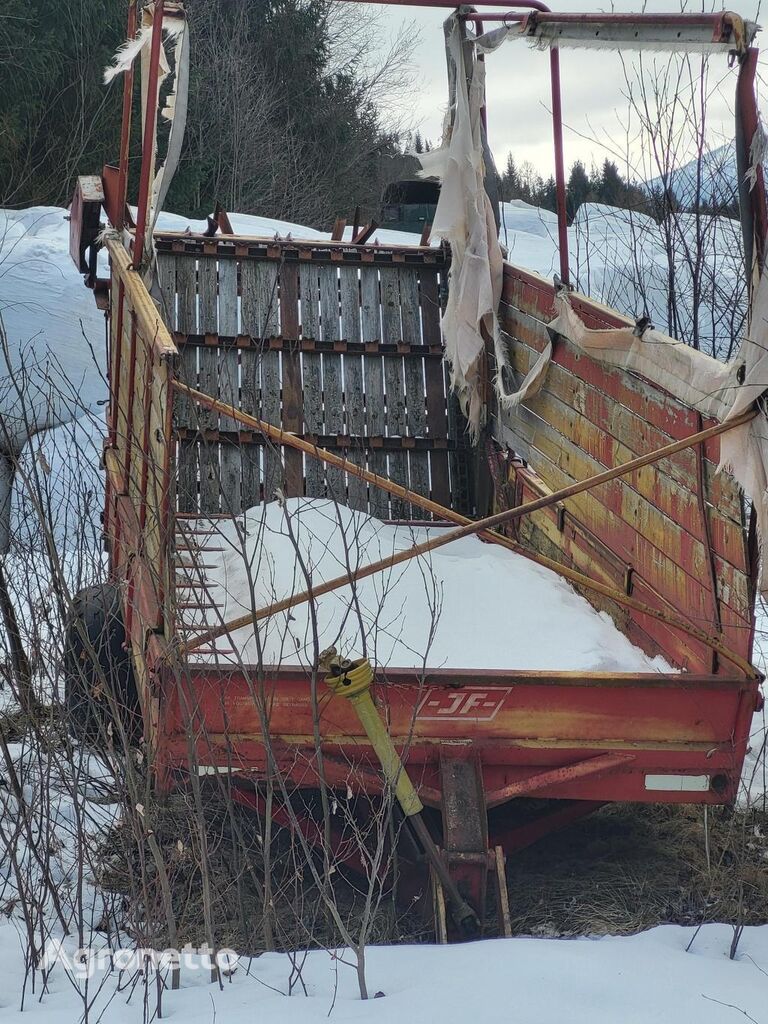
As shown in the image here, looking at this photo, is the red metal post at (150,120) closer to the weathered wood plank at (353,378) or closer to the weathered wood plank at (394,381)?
the weathered wood plank at (353,378)

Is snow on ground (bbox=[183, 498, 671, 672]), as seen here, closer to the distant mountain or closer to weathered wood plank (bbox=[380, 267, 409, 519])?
weathered wood plank (bbox=[380, 267, 409, 519])

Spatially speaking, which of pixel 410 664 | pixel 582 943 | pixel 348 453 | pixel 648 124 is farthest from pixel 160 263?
pixel 582 943

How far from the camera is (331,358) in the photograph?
23.0 ft

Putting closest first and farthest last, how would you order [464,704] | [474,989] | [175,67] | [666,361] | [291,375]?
1. [474,989]
2. [464,704]
3. [666,361]
4. [175,67]
5. [291,375]

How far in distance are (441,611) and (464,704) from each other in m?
0.34

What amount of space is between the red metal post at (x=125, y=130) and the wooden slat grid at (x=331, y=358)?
2.84ft

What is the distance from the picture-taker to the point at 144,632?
379 centimetres

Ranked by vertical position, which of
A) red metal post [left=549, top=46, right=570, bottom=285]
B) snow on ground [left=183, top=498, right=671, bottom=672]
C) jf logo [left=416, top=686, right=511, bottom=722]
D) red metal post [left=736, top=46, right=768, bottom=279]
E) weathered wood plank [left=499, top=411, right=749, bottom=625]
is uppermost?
red metal post [left=549, top=46, right=570, bottom=285]

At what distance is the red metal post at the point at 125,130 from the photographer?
5195 mm

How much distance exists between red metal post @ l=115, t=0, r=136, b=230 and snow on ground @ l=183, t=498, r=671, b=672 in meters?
1.84

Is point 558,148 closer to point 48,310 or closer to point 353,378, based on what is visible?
point 353,378

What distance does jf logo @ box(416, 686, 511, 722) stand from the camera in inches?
143

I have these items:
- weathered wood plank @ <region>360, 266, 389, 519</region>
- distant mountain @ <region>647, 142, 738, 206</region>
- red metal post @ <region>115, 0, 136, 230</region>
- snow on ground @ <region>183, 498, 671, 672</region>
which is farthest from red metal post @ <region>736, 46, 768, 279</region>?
distant mountain @ <region>647, 142, 738, 206</region>

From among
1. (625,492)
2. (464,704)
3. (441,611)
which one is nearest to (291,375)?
(625,492)
